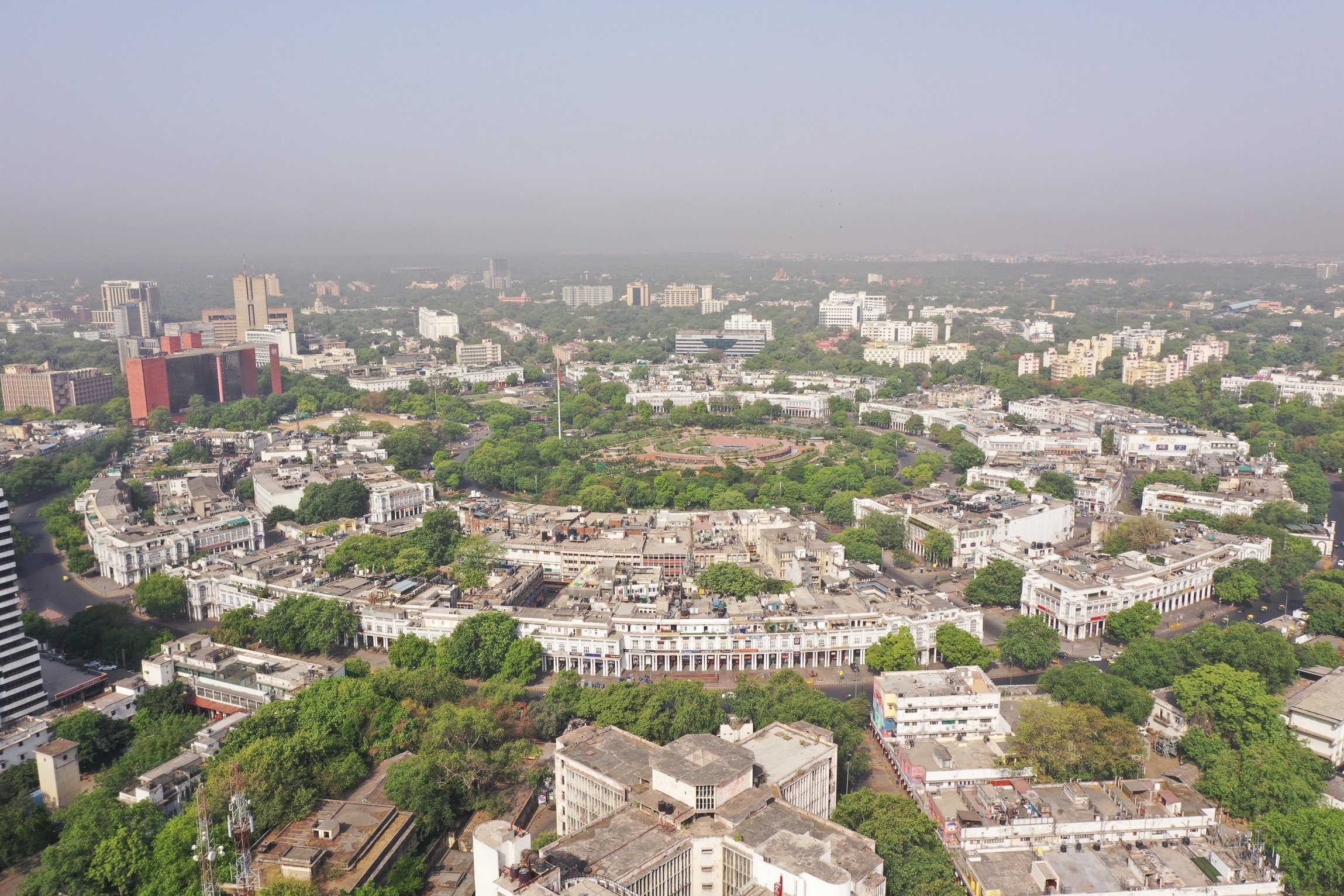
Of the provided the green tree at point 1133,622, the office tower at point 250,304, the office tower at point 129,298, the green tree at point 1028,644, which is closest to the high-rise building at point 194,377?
the office tower at point 250,304

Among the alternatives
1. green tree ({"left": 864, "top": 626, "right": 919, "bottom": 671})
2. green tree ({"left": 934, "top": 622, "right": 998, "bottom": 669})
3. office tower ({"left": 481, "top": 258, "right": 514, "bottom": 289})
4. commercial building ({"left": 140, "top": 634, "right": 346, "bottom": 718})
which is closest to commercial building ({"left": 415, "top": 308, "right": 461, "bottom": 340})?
office tower ({"left": 481, "top": 258, "right": 514, "bottom": 289})

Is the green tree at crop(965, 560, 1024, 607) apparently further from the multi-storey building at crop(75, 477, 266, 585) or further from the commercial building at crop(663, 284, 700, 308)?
the commercial building at crop(663, 284, 700, 308)

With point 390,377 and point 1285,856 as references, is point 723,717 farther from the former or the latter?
point 390,377

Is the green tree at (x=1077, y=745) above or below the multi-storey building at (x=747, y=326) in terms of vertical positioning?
below

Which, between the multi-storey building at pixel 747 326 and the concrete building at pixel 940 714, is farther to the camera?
the multi-storey building at pixel 747 326

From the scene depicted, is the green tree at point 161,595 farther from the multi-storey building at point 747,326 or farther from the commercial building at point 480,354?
the multi-storey building at point 747,326

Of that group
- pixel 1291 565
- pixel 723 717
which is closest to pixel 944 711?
pixel 723 717

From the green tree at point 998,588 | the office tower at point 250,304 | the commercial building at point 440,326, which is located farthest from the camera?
the commercial building at point 440,326

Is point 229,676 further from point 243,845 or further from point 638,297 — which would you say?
point 638,297
